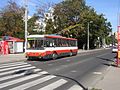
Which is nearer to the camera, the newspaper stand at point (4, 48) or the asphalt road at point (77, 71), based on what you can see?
the asphalt road at point (77, 71)

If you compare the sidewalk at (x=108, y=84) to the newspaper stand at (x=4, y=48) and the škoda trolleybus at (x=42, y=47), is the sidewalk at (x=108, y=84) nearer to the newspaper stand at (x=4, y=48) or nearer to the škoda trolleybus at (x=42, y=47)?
the škoda trolleybus at (x=42, y=47)

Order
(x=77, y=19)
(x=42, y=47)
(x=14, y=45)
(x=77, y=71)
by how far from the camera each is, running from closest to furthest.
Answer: (x=77, y=71) → (x=42, y=47) → (x=14, y=45) → (x=77, y=19)

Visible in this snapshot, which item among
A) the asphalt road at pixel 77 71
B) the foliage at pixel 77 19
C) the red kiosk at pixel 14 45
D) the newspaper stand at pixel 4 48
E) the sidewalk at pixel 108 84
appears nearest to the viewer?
the sidewalk at pixel 108 84

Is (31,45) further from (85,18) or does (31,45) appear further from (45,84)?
(85,18)

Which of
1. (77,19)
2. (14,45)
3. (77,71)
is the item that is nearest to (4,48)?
(14,45)

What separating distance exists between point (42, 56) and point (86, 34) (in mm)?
62056

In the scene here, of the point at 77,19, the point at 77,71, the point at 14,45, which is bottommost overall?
the point at 77,71

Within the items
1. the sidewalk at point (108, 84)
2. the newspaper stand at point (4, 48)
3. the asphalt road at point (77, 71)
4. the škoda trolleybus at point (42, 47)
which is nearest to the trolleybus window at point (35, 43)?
the škoda trolleybus at point (42, 47)

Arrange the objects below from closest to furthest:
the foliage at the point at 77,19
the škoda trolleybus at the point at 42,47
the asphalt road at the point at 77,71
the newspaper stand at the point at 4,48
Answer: the asphalt road at the point at 77,71, the škoda trolleybus at the point at 42,47, the newspaper stand at the point at 4,48, the foliage at the point at 77,19

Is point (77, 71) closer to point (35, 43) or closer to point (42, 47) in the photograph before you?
point (42, 47)

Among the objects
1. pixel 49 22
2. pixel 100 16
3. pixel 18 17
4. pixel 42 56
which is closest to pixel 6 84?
pixel 42 56

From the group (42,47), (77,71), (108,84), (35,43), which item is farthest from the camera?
(35,43)

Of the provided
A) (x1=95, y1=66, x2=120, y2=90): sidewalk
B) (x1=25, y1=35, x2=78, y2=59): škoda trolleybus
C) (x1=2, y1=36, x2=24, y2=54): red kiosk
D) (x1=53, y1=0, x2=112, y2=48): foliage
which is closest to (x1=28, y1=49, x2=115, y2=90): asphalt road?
(x1=95, y1=66, x2=120, y2=90): sidewalk

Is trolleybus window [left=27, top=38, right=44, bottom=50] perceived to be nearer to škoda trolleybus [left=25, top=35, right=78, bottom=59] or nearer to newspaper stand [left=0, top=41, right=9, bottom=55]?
škoda trolleybus [left=25, top=35, right=78, bottom=59]
